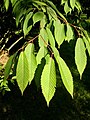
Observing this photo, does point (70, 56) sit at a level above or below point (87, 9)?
below

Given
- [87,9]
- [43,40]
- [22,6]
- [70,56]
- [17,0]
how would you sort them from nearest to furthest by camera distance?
[43,40] → [22,6] → [17,0] → [87,9] → [70,56]

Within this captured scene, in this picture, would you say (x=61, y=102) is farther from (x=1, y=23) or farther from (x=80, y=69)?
(x=80, y=69)

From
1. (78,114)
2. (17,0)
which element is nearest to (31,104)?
(78,114)

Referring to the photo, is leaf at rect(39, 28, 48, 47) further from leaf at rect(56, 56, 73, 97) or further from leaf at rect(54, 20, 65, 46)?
leaf at rect(56, 56, 73, 97)

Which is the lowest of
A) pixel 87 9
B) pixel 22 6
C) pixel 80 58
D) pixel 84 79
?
pixel 84 79

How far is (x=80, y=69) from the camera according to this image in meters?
1.16

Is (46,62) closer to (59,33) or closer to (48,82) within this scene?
(48,82)

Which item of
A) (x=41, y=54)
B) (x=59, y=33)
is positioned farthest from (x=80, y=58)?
(x=59, y=33)

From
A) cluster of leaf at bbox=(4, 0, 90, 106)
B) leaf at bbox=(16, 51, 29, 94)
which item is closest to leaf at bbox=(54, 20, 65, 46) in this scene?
cluster of leaf at bbox=(4, 0, 90, 106)

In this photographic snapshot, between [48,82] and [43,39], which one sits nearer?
[48,82]

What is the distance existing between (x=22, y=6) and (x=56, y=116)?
4.02 meters

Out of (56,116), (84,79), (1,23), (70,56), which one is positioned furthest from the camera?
(70,56)

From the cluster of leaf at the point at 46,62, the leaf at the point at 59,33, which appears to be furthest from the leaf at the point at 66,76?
the leaf at the point at 59,33

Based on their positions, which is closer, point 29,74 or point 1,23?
point 29,74
